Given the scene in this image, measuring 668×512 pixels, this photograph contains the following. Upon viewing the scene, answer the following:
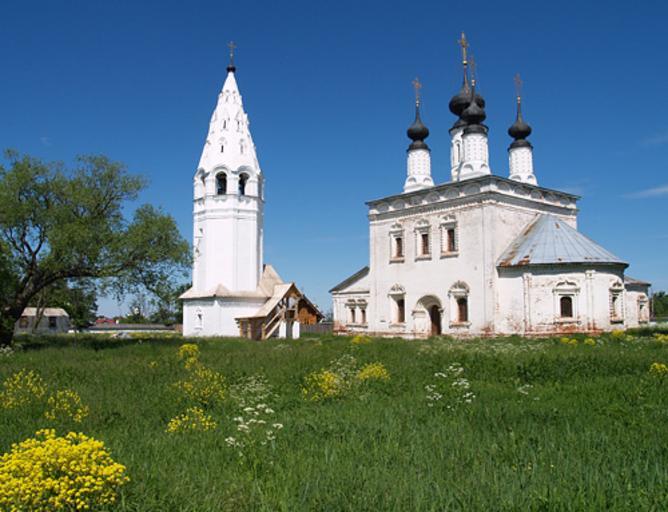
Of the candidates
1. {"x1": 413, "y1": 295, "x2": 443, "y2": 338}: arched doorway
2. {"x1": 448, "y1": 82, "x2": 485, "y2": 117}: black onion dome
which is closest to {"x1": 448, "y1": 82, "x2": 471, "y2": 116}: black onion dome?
{"x1": 448, "y1": 82, "x2": 485, "y2": 117}: black onion dome

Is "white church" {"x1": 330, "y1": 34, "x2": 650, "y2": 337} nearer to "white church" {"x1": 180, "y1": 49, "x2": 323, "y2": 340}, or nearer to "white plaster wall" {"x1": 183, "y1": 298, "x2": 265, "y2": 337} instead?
"white church" {"x1": 180, "y1": 49, "x2": 323, "y2": 340}

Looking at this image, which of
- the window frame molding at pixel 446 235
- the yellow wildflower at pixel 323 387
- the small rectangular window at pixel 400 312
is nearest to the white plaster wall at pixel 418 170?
the window frame molding at pixel 446 235

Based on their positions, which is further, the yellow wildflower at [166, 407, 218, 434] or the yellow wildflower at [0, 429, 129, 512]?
the yellow wildflower at [166, 407, 218, 434]

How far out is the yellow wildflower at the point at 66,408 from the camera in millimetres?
7736

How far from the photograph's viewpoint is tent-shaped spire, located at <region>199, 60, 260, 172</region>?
Result: 112ft

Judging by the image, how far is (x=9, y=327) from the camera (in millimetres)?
19938

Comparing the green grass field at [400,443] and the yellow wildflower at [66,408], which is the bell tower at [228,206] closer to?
the green grass field at [400,443]

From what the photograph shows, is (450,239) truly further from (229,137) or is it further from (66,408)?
(66,408)

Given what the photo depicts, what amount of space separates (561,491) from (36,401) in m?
7.31

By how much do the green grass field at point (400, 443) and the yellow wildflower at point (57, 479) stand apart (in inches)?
8.9

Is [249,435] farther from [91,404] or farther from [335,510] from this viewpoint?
[91,404]

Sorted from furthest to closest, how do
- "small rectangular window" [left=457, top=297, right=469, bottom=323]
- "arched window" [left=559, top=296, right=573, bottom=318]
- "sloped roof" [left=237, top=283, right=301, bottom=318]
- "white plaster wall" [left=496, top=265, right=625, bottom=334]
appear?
"sloped roof" [left=237, top=283, right=301, bottom=318] → "small rectangular window" [left=457, top=297, right=469, bottom=323] → "arched window" [left=559, top=296, right=573, bottom=318] → "white plaster wall" [left=496, top=265, right=625, bottom=334]

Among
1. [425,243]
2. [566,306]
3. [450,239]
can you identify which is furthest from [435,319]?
[566,306]

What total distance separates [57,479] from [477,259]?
25.4 m
